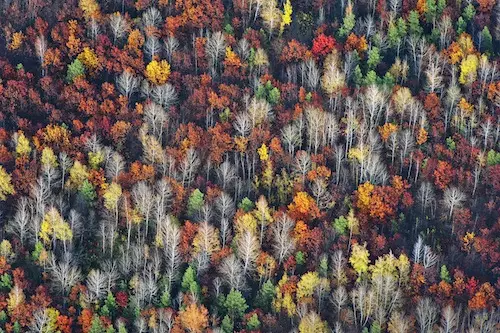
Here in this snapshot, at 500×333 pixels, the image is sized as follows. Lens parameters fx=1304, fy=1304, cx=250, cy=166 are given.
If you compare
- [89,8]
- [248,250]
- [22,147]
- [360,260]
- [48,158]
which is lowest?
[360,260]

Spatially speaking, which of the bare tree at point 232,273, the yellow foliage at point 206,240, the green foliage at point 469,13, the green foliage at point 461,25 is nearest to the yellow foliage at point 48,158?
the yellow foliage at point 206,240

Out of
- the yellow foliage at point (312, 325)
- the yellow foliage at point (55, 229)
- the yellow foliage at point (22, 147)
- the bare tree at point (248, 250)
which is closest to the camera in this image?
the yellow foliage at point (312, 325)

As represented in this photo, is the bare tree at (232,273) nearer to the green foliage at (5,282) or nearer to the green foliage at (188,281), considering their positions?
Result: the green foliage at (188,281)

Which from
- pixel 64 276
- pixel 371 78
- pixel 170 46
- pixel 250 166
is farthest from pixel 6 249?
pixel 371 78

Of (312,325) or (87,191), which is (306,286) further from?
(87,191)

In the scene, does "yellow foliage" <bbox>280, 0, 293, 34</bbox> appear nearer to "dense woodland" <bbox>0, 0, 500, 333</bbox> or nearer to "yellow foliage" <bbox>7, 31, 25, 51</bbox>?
"dense woodland" <bbox>0, 0, 500, 333</bbox>
